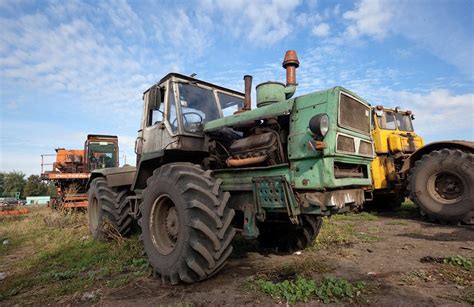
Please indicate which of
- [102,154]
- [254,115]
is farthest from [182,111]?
[102,154]

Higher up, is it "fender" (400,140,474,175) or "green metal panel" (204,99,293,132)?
"green metal panel" (204,99,293,132)

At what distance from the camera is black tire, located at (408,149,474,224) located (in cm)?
670

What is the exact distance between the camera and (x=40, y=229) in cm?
858

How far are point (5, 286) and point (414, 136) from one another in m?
10.6

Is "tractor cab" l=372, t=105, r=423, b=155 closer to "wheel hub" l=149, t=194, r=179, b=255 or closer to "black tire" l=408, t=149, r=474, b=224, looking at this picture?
"black tire" l=408, t=149, r=474, b=224

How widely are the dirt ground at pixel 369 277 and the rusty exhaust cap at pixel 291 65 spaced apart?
2.64 meters

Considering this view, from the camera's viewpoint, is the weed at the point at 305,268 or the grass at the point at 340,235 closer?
the weed at the point at 305,268

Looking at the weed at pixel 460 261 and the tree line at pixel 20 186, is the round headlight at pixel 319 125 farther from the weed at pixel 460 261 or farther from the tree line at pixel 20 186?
the tree line at pixel 20 186

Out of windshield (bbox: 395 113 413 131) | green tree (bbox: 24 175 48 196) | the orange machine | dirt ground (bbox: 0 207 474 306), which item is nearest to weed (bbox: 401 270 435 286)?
dirt ground (bbox: 0 207 474 306)

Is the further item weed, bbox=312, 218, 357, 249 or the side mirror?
weed, bbox=312, 218, 357, 249

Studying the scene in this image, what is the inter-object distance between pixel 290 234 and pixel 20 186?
3058 inches

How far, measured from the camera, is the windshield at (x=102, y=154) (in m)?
16.1

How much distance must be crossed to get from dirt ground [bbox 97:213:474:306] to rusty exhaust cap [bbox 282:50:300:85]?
2637 millimetres

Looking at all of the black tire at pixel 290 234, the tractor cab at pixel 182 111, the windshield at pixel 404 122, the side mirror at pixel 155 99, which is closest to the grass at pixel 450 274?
the black tire at pixel 290 234
